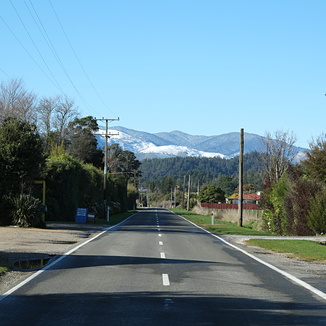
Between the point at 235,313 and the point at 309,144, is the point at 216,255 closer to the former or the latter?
the point at 235,313

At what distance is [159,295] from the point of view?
11148 mm

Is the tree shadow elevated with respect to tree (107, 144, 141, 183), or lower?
lower

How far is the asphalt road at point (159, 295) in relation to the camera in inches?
355

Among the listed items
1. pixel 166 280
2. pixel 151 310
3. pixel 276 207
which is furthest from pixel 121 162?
pixel 151 310

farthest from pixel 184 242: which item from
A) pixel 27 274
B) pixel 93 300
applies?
pixel 93 300

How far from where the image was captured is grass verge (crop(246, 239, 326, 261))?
68.2 ft

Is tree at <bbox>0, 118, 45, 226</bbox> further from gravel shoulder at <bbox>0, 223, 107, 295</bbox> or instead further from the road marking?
the road marking

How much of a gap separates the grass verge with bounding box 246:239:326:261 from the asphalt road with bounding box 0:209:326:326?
3.56m

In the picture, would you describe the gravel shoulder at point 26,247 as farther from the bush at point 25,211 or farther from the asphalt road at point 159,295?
the bush at point 25,211

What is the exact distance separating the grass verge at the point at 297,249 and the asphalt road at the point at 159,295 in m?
3.56

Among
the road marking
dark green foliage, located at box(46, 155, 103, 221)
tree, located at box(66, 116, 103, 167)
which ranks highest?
tree, located at box(66, 116, 103, 167)

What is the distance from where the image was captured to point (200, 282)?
13.1 m

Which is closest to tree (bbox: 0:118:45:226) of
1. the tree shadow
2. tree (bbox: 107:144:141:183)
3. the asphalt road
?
the asphalt road

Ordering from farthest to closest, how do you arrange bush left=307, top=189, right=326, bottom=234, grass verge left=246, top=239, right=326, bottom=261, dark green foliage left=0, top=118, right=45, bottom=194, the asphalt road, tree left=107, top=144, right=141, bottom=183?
tree left=107, top=144, right=141, bottom=183 → dark green foliage left=0, top=118, right=45, bottom=194 → bush left=307, top=189, right=326, bottom=234 → grass verge left=246, top=239, right=326, bottom=261 → the asphalt road
